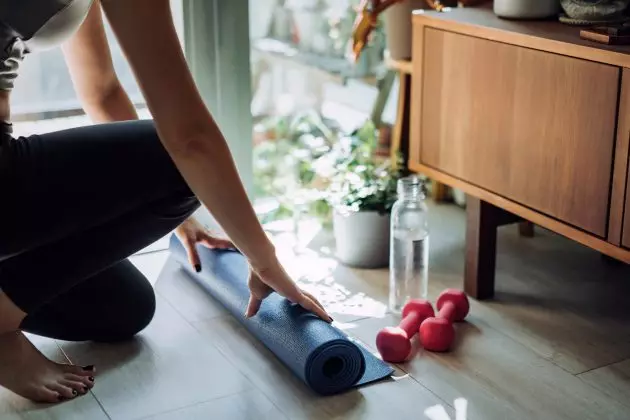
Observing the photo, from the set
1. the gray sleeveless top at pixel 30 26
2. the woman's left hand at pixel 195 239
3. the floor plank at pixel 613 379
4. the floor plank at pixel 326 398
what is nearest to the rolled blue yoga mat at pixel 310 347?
the floor plank at pixel 326 398

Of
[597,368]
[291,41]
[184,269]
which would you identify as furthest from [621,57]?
[291,41]

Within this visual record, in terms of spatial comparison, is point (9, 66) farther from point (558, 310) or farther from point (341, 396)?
point (558, 310)

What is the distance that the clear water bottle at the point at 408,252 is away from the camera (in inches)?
80.4

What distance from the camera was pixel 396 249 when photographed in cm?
205

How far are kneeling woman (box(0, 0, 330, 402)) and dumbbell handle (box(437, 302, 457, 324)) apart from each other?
1.10 ft

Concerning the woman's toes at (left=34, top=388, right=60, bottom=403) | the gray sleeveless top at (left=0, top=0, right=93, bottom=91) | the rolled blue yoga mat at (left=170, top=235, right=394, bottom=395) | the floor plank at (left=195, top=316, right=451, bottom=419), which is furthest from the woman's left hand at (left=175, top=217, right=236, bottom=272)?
the gray sleeveless top at (left=0, top=0, right=93, bottom=91)

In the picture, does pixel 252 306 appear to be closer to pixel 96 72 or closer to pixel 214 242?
pixel 214 242

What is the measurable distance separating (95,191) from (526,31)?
85cm

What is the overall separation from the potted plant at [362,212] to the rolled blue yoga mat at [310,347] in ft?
1.39

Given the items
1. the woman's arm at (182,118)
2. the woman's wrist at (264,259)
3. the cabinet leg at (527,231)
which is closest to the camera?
the woman's arm at (182,118)

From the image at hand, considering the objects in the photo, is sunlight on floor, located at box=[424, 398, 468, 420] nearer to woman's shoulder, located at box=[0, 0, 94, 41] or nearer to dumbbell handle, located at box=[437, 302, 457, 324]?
dumbbell handle, located at box=[437, 302, 457, 324]

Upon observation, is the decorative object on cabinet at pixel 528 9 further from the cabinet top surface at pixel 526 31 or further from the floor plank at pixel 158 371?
the floor plank at pixel 158 371

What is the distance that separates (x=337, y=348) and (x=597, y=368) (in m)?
0.49

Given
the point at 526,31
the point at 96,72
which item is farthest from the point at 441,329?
the point at 96,72
